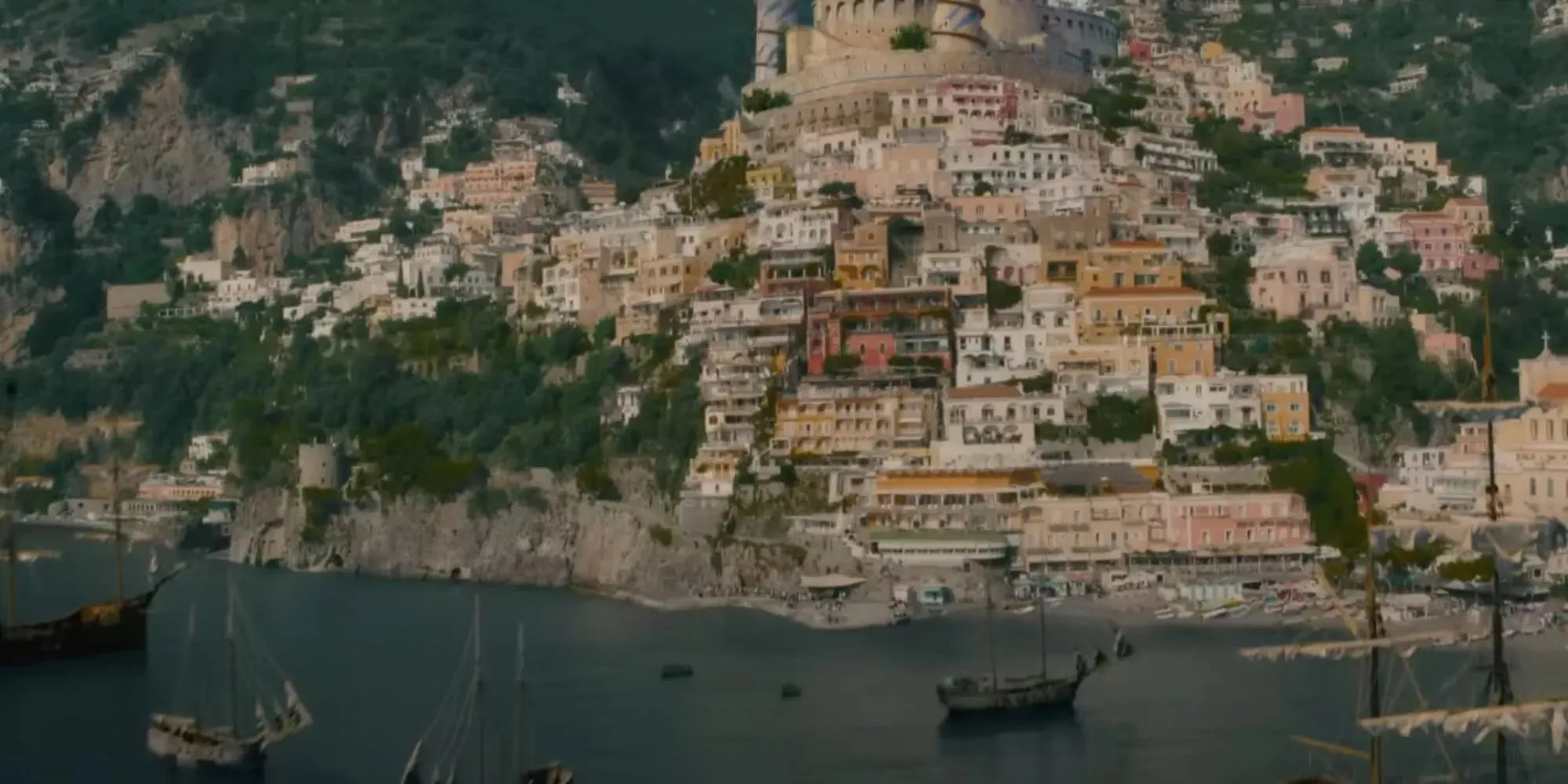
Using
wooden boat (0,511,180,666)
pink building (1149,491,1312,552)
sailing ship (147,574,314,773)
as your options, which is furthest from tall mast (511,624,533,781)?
pink building (1149,491,1312,552)

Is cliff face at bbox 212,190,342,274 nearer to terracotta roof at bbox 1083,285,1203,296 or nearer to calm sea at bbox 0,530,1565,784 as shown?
calm sea at bbox 0,530,1565,784

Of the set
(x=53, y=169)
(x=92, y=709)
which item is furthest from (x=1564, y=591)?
(x=53, y=169)

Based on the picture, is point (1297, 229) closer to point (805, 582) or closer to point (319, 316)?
point (805, 582)

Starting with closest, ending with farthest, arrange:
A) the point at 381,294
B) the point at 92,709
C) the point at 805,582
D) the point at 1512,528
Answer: the point at 1512,528
the point at 92,709
the point at 805,582
the point at 381,294

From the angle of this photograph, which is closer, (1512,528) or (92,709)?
(1512,528)

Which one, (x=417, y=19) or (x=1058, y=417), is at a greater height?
(x=417, y=19)

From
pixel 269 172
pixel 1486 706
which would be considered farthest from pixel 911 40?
pixel 1486 706
